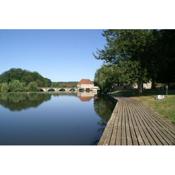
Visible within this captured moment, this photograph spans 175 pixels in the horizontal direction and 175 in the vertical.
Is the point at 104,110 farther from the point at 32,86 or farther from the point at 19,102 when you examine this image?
the point at 32,86

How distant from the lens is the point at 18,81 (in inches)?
1695

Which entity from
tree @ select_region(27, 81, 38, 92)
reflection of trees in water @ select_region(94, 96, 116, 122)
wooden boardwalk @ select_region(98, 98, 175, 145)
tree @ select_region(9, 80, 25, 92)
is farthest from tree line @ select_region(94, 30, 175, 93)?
tree @ select_region(27, 81, 38, 92)

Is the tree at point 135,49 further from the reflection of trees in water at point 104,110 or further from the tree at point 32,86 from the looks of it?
the tree at point 32,86

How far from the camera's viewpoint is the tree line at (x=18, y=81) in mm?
37531

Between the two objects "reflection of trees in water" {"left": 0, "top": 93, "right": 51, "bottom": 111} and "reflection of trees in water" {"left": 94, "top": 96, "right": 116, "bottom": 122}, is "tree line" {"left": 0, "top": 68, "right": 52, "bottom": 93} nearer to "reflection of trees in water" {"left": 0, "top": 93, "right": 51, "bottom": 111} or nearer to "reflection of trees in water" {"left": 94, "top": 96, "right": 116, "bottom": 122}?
"reflection of trees in water" {"left": 0, "top": 93, "right": 51, "bottom": 111}

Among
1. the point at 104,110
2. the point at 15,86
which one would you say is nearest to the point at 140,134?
the point at 104,110

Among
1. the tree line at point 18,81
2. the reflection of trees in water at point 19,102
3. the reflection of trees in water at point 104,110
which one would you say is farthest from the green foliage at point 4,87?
the reflection of trees in water at point 104,110

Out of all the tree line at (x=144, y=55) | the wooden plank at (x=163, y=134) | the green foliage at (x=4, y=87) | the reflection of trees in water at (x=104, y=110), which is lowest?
the reflection of trees in water at (x=104, y=110)

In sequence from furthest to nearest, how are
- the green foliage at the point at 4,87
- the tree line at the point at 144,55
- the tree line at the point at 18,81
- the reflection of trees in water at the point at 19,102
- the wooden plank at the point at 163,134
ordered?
the green foliage at the point at 4,87
the tree line at the point at 18,81
the reflection of trees in water at the point at 19,102
the tree line at the point at 144,55
the wooden plank at the point at 163,134

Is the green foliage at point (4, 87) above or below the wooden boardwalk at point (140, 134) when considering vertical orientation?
above

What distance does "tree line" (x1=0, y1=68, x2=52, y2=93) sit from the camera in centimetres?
3753
